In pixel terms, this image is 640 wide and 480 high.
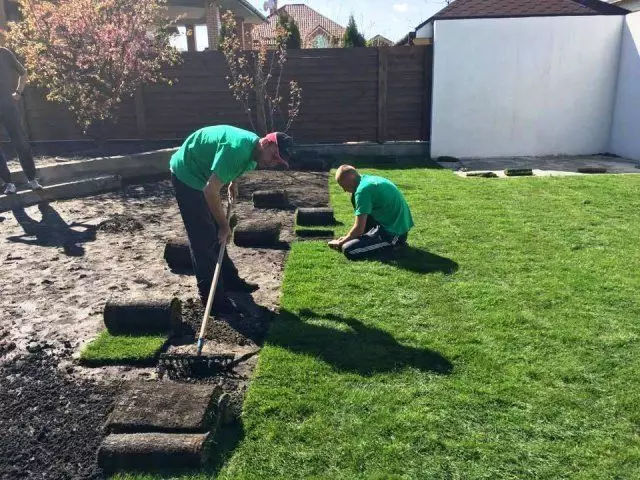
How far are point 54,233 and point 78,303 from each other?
8.28ft

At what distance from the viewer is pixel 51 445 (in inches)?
117

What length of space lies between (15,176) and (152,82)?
498 centimetres

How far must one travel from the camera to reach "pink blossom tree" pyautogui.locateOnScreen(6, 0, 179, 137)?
34.7 ft

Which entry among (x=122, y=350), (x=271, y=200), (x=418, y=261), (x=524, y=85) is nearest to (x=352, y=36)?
(x=524, y=85)

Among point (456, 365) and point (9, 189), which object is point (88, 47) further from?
point (456, 365)

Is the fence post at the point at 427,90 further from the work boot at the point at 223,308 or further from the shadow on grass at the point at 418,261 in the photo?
the work boot at the point at 223,308

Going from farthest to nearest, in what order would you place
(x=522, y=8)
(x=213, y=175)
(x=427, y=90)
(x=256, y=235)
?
(x=522, y=8)
(x=427, y=90)
(x=256, y=235)
(x=213, y=175)

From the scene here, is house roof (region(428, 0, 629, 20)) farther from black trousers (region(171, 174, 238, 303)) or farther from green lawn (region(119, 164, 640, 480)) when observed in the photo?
black trousers (region(171, 174, 238, 303))

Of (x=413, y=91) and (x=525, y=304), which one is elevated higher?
(x=413, y=91)

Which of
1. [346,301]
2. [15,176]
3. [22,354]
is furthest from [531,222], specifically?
[15,176]

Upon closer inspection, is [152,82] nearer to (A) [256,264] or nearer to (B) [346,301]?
(A) [256,264]

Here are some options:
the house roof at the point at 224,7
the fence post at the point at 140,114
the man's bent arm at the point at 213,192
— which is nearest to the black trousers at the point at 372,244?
the man's bent arm at the point at 213,192

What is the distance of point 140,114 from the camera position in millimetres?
13133

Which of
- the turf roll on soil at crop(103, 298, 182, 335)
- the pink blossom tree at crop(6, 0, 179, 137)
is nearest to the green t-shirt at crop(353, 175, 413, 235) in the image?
the turf roll on soil at crop(103, 298, 182, 335)
